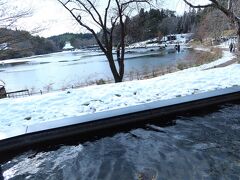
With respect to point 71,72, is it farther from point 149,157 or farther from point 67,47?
point 67,47

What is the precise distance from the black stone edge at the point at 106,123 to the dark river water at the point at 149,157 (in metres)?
0.16

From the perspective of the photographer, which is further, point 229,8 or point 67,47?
point 67,47

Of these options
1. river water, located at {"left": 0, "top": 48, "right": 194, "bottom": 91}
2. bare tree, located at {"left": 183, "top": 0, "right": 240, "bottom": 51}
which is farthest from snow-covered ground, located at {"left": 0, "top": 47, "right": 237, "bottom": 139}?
river water, located at {"left": 0, "top": 48, "right": 194, "bottom": 91}

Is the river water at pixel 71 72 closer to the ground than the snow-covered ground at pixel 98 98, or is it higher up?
closer to the ground

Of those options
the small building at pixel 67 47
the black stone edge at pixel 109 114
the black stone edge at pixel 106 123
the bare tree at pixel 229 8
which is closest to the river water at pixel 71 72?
the bare tree at pixel 229 8

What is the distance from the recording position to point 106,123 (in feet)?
14.6

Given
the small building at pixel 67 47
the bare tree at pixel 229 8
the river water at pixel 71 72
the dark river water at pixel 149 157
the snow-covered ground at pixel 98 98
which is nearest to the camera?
the dark river water at pixel 149 157

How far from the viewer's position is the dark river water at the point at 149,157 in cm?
324

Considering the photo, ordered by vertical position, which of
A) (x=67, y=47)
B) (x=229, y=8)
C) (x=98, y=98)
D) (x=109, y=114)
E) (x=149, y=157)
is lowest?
(x=67, y=47)

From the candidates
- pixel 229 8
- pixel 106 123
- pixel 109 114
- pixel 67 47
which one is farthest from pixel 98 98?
pixel 67 47

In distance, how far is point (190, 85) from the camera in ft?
23.1

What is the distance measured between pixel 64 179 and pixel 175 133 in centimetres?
184

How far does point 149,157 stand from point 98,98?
9.44ft

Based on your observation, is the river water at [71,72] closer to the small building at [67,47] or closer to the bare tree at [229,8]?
the bare tree at [229,8]
